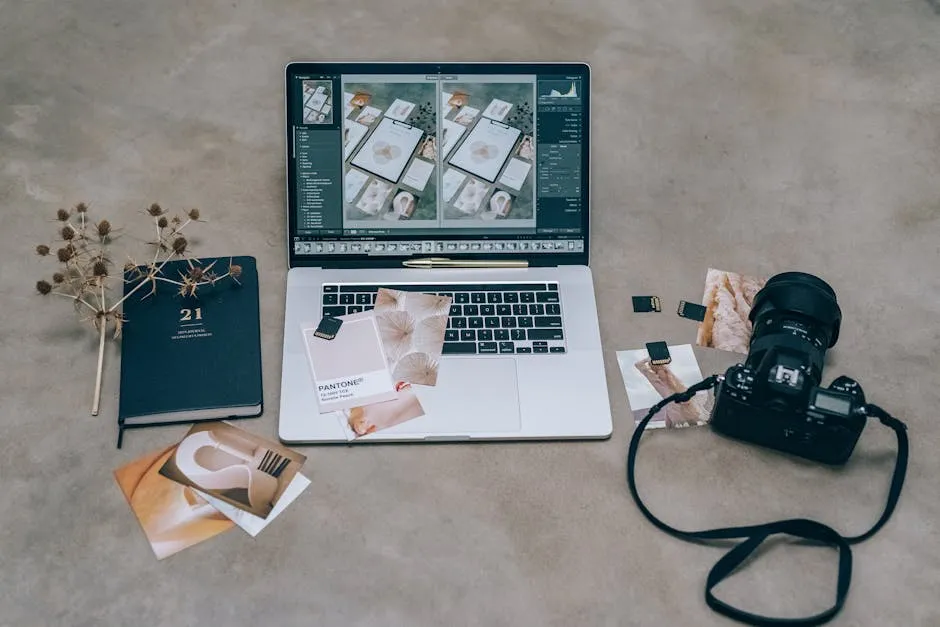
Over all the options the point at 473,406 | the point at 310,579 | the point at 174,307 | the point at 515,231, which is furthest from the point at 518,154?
the point at 310,579

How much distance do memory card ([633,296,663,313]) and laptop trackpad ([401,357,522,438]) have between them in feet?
0.74

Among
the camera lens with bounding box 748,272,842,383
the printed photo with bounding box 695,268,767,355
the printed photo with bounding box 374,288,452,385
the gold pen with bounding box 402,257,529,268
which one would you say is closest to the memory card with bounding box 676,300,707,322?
the printed photo with bounding box 695,268,767,355

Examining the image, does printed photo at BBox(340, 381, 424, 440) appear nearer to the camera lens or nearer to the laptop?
the laptop

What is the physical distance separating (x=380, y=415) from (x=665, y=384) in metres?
0.39

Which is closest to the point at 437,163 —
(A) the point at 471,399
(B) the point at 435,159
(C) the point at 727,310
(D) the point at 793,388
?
(B) the point at 435,159

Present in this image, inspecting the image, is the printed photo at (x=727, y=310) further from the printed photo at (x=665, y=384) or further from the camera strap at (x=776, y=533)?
the camera strap at (x=776, y=533)

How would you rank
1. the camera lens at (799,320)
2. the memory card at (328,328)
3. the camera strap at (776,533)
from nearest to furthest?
the camera strap at (776,533) < the camera lens at (799,320) < the memory card at (328,328)

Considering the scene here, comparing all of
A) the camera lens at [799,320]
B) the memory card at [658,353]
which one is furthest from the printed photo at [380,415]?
the camera lens at [799,320]

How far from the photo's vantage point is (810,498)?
111cm

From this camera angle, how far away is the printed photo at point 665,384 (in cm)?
118

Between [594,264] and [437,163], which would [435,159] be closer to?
[437,163]

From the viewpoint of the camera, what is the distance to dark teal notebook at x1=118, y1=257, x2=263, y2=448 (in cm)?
117

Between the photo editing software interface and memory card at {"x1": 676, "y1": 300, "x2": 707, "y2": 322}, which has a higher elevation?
the photo editing software interface

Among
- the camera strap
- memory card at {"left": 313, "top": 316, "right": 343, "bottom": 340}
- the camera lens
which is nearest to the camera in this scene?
the camera strap
